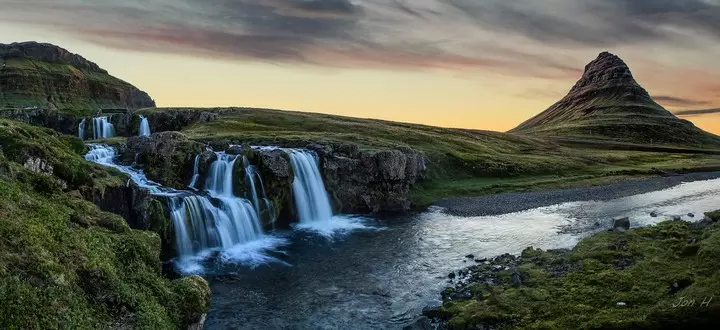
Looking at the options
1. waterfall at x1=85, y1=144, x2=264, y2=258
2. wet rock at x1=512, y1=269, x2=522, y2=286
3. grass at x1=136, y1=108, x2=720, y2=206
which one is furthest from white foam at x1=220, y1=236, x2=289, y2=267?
grass at x1=136, y1=108, x2=720, y2=206

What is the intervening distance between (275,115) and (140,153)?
80837mm

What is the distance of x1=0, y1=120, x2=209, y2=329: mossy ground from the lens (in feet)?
51.5

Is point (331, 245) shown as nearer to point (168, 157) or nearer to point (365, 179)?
point (168, 157)

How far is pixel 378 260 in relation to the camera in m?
41.6

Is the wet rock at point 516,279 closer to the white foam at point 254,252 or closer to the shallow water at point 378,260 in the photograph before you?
the shallow water at point 378,260

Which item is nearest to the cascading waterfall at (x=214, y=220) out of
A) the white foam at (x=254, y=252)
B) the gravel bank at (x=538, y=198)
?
the white foam at (x=254, y=252)

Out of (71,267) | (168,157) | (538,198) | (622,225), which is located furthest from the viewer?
(538,198)

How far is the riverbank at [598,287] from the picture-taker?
74.9ft

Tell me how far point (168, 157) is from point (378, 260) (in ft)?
91.9

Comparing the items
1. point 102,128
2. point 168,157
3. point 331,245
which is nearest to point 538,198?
point 331,245

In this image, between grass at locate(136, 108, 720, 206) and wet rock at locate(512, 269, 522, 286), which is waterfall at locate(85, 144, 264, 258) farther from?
wet rock at locate(512, 269, 522, 286)

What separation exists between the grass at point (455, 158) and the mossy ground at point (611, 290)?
4105 cm

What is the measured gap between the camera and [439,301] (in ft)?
100

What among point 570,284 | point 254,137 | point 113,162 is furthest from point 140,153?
point 570,284
